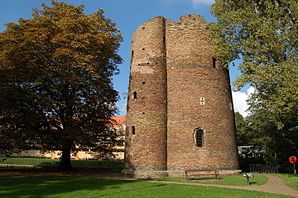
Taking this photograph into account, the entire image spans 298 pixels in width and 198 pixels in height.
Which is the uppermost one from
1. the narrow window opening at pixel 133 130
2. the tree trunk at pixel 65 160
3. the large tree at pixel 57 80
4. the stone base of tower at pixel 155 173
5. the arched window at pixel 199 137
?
the large tree at pixel 57 80

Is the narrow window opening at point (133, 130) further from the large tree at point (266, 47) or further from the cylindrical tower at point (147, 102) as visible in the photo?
the large tree at point (266, 47)

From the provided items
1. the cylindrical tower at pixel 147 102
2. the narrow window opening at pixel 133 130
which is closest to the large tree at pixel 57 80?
the cylindrical tower at pixel 147 102

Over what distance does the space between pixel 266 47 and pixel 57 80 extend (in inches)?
601

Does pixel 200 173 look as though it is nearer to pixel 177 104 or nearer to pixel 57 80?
pixel 177 104

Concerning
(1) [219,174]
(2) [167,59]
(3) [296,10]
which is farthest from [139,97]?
(3) [296,10]

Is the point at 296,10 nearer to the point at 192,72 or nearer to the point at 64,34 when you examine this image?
the point at 192,72

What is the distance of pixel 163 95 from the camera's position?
950 inches

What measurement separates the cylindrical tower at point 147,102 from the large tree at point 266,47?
4928 mm

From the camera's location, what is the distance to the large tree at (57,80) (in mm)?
21984

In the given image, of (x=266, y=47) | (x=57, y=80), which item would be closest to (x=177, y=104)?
(x=266, y=47)

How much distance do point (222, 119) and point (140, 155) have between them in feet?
22.5

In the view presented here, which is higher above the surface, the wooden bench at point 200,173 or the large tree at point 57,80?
the large tree at point 57,80

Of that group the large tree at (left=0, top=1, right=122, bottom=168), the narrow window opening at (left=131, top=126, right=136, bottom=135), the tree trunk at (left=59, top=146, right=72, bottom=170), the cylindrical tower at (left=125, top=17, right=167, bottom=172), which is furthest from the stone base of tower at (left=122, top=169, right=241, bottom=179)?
the tree trunk at (left=59, top=146, right=72, bottom=170)

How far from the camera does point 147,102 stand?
931 inches
